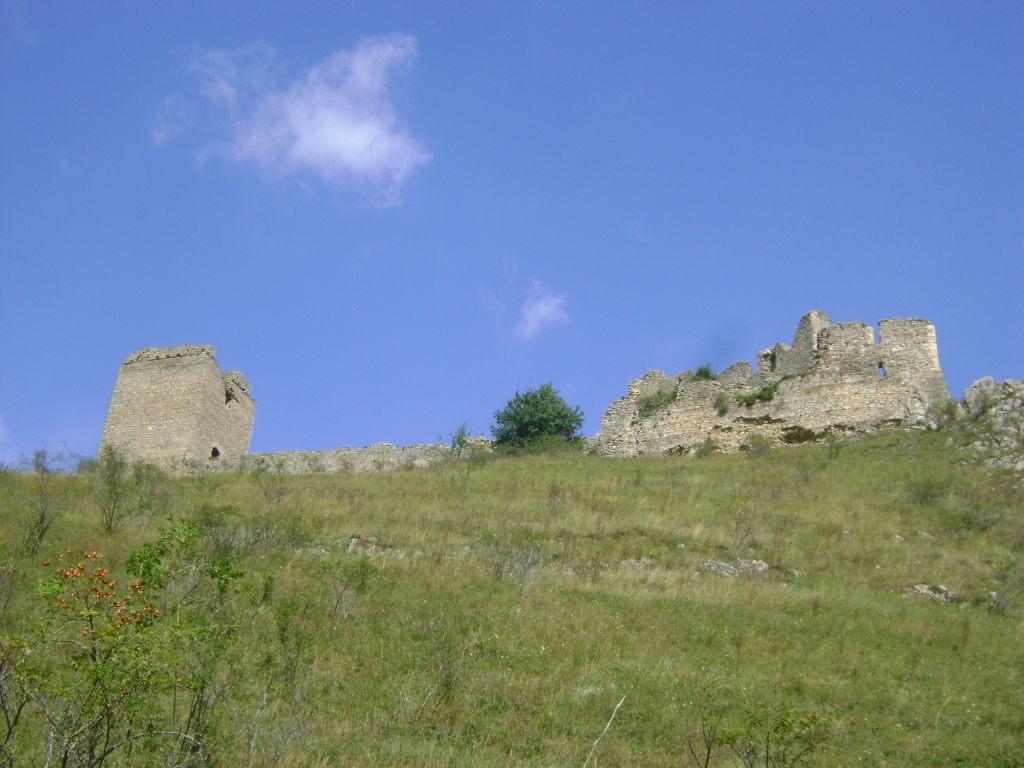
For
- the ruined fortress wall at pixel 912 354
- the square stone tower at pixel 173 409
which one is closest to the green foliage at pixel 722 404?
the ruined fortress wall at pixel 912 354

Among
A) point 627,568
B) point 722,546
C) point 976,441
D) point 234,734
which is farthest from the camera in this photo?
point 976,441

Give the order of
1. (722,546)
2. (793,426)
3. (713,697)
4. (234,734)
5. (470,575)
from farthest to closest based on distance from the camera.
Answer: (793,426) < (722,546) < (470,575) < (713,697) < (234,734)

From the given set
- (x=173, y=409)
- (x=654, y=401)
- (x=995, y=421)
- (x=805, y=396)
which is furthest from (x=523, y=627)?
(x=173, y=409)

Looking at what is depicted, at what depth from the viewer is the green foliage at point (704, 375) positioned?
2819cm

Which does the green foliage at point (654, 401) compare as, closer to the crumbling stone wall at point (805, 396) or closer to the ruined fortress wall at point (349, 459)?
the crumbling stone wall at point (805, 396)

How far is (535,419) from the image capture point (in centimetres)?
3120

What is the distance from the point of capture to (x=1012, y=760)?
800 cm

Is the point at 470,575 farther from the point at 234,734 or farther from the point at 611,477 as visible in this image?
the point at 611,477

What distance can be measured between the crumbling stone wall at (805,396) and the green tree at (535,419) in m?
3.77

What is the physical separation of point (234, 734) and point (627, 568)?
7018mm

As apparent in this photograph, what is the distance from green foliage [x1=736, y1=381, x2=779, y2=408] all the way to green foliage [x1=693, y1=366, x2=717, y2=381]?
2.09 m

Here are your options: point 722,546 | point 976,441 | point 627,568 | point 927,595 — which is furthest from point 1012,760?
point 976,441

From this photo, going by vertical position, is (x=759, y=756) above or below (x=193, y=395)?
below

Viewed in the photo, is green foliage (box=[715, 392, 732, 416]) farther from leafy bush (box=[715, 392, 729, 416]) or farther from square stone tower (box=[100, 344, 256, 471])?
square stone tower (box=[100, 344, 256, 471])
